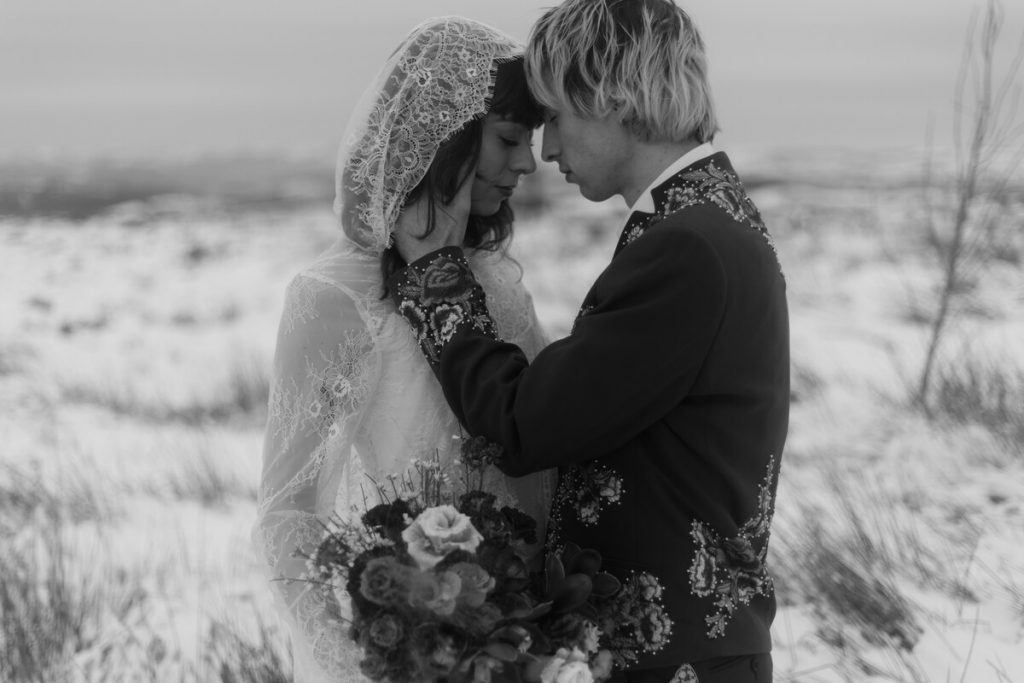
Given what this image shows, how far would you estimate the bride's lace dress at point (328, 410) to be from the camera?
7.06 feet

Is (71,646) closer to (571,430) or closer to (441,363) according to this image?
(441,363)

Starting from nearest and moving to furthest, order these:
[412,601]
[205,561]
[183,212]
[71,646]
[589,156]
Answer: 1. [412,601]
2. [589,156]
3. [71,646]
4. [205,561]
5. [183,212]

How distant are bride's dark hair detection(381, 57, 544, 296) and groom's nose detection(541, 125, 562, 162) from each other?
82 millimetres

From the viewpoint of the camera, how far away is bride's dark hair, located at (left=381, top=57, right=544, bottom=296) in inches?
84.7

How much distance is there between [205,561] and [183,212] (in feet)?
73.4

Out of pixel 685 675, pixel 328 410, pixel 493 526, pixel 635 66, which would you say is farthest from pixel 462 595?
pixel 635 66

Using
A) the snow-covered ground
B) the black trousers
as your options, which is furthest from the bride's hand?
the snow-covered ground

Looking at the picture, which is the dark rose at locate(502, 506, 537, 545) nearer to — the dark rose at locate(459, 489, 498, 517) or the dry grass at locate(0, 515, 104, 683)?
the dark rose at locate(459, 489, 498, 517)

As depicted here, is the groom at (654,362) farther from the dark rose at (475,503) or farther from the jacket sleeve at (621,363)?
the dark rose at (475,503)

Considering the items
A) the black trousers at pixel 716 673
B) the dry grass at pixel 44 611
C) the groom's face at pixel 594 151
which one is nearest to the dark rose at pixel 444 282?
the groom's face at pixel 594 151

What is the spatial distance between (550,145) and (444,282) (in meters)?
0.45

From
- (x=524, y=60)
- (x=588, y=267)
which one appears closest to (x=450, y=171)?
(x=524, y=60)

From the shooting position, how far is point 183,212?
1000 inches

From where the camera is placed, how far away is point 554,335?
10234mm
